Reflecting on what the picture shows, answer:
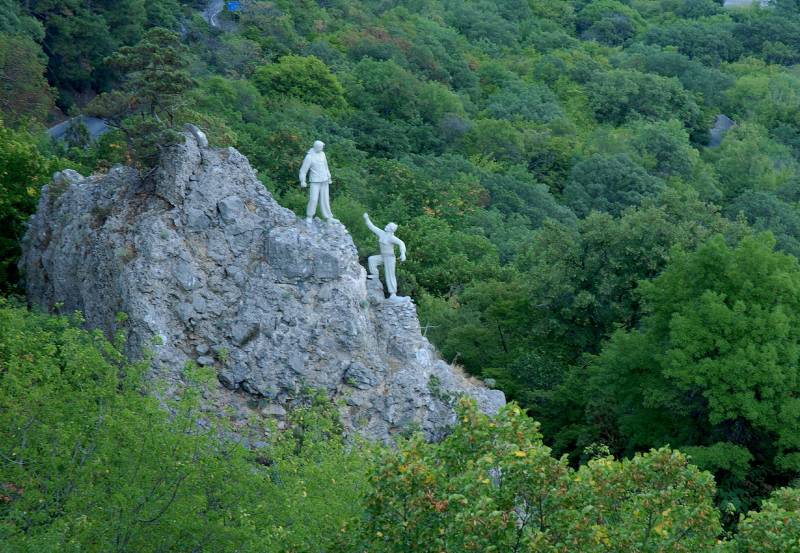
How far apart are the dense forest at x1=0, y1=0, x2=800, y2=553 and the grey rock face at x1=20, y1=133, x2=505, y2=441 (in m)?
1.24

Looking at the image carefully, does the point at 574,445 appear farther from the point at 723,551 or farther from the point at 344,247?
the point at 723,551

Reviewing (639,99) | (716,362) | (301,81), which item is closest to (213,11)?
(301,81)

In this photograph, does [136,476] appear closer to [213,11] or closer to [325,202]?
[325,202]

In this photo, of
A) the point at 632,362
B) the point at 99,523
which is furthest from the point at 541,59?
the point at 99,523

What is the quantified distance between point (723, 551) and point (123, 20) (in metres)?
63.7

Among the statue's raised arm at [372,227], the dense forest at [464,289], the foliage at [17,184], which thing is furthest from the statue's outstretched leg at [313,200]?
the foliage at [17,184]

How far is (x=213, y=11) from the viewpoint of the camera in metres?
92.6

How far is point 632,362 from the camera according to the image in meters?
36.8

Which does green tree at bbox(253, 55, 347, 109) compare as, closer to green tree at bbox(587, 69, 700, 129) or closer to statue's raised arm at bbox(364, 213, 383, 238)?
green tree at bbox(587, 69, 700, 129)

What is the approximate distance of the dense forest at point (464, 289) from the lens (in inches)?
732

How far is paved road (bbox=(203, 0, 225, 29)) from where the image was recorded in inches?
3524

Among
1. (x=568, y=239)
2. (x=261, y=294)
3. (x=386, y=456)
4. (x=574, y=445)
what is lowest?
(x=574, y=445)

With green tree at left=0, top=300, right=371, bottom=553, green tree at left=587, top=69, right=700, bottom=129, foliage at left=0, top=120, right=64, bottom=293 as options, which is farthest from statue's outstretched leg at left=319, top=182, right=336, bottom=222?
green tree at left=587, top=69, right=700, bottom=129

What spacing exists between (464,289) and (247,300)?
20660mm
